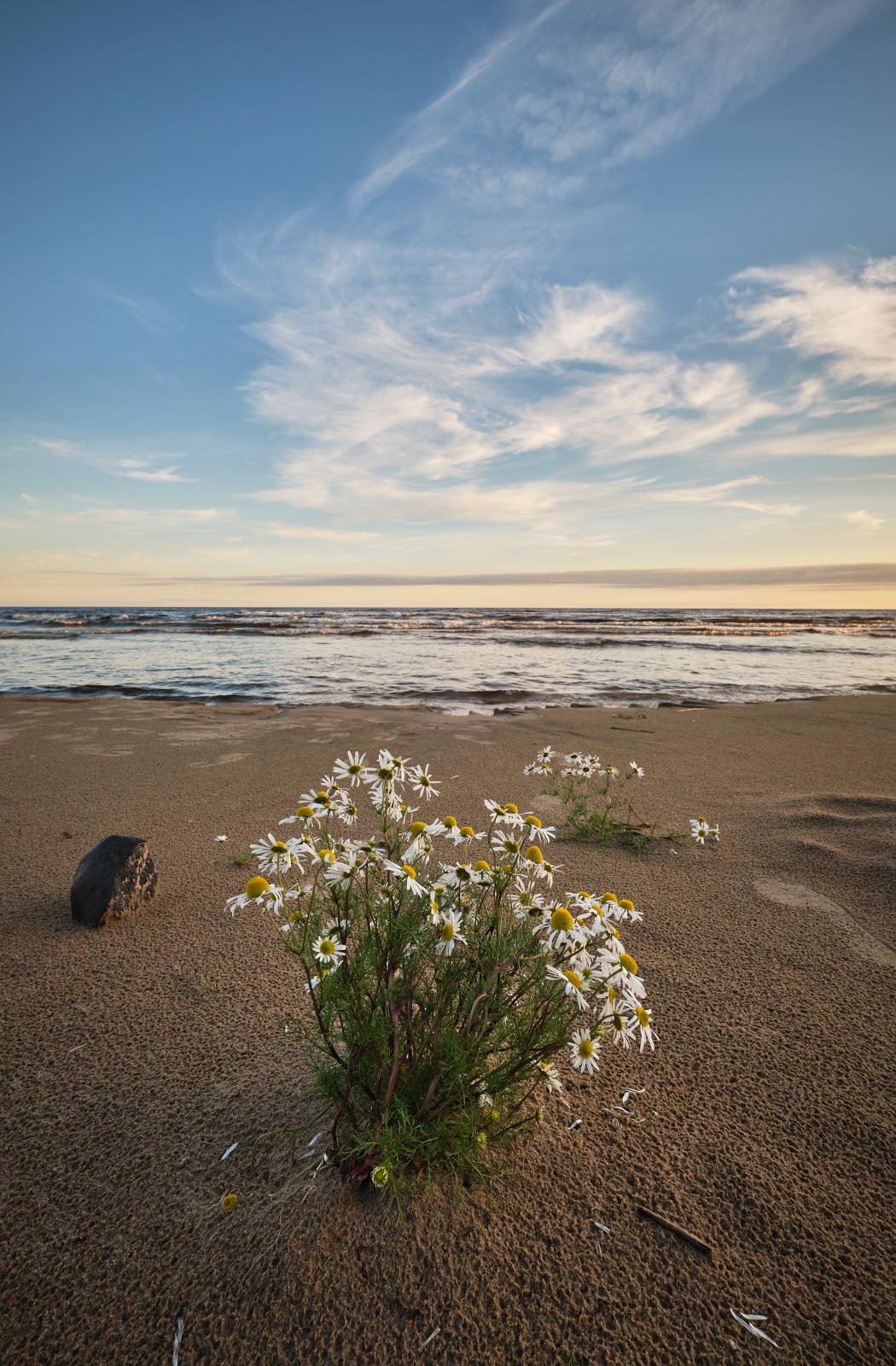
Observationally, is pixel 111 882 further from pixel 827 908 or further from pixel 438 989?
pixel 827 908

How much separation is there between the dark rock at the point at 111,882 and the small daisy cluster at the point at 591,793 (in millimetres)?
2367

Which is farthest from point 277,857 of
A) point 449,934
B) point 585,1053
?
point 585,1053

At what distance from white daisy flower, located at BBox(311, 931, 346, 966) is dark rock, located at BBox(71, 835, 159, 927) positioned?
2.21 meters

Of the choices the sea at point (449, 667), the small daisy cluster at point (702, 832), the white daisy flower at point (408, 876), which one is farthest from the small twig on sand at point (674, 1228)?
the sea at point (449, 667)

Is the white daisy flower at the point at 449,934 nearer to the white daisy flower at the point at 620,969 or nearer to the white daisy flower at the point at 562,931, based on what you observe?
the white daisy flower at the point at 562,931

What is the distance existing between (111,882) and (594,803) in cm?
400

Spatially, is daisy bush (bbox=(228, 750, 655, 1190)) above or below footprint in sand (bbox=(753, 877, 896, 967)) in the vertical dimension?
above

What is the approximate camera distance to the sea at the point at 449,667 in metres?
13.8

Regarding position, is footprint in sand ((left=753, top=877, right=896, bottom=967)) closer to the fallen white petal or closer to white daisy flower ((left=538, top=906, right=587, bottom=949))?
white daisy flower ((left=538, top=906, right=587, bottom=949))

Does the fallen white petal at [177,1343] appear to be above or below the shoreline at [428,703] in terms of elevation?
above

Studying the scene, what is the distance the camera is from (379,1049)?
1.92 meters

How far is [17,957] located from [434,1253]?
254 centimetres

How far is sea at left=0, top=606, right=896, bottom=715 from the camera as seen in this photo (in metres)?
13.8

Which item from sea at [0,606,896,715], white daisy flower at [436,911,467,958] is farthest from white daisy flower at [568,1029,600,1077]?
sea at [0,606,896,715]
